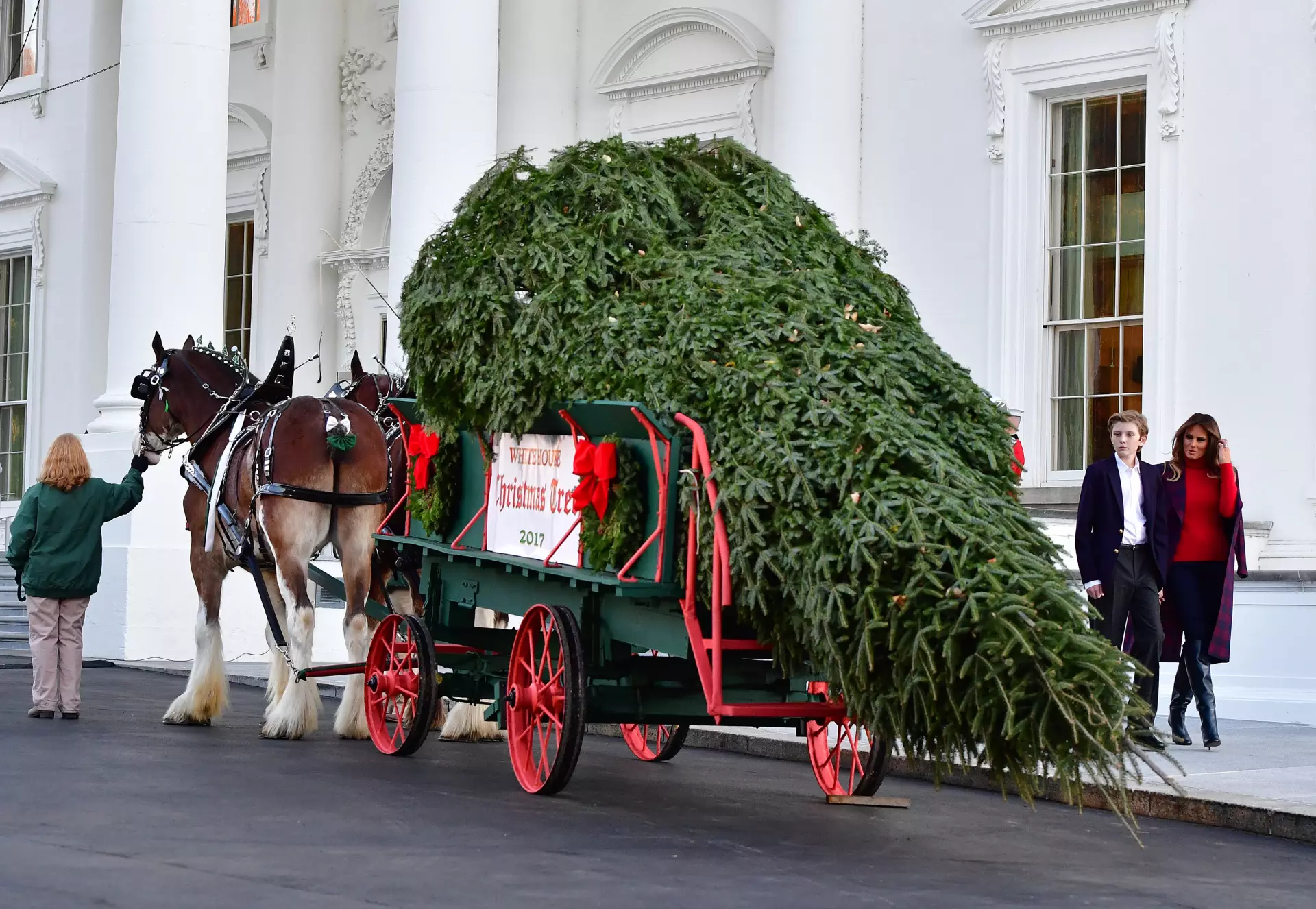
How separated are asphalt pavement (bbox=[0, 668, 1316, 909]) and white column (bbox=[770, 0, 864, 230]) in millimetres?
7446

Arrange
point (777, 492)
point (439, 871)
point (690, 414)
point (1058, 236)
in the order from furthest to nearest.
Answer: point (1058, 236)
point (690, 414)
point (777, 492)
point (439, 871)

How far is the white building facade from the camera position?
13.9 meters

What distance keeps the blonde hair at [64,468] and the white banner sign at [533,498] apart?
169 inches

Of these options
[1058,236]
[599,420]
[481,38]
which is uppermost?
[481,38]

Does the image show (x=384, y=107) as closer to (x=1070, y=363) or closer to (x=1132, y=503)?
(x=1070, y=363)

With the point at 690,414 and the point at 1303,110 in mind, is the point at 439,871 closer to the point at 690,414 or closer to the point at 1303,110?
the point at 690,414

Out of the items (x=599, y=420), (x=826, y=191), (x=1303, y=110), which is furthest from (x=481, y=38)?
(x=599, y=420)

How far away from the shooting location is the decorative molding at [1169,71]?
14.5 m

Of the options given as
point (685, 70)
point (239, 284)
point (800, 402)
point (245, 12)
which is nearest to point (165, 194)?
point (239, 284)

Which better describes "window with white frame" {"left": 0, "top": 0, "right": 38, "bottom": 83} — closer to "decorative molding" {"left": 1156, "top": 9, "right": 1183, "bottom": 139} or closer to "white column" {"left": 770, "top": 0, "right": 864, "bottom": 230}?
"white column" {"left": 770, "top": 0, "right": 864, "bottom": 230}

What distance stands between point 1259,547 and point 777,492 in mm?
7928

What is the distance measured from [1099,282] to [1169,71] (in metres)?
1.71

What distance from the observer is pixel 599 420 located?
7.55m

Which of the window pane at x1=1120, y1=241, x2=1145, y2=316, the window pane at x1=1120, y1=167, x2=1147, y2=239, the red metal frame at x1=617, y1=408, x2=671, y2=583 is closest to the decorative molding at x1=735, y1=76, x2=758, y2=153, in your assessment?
the window pane at x1=1120, y1=167, x2=1147, y2=239
